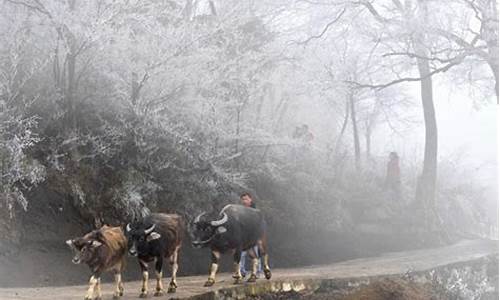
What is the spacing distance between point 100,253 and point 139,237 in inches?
9.7

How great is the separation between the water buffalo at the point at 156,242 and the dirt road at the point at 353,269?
2.6 inches

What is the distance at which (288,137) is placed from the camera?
4.61 metres

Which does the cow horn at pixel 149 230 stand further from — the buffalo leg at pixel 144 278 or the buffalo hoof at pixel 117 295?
the buffalo hoof at pixel 117 295

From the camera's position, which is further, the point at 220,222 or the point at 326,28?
the point at 326,28

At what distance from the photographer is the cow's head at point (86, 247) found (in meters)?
3.16

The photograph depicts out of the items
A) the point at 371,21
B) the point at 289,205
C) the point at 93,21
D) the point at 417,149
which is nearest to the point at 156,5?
the point at 93,21

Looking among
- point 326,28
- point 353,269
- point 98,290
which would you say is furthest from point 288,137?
point 98,290

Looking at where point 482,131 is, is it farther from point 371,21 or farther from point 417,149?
→ point 371,21

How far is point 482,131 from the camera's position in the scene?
4.01 meters

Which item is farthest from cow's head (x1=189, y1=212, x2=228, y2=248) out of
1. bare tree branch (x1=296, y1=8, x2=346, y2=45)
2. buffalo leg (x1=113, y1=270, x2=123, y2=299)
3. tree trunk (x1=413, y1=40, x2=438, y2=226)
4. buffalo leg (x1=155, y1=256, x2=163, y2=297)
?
bare tree branch (x1=296, y1=8, x2=346, y2=45)

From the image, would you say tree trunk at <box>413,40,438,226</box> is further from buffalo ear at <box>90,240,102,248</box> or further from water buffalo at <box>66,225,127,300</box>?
buffalo ear at <box>90,240,102,248</box>

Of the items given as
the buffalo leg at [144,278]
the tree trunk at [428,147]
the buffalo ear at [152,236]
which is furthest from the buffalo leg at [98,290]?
the tree trunk at [428,147]

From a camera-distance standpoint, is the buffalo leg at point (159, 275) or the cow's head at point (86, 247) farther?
the buffalo leg at point (159, 275)

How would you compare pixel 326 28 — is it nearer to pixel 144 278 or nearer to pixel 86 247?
pixel 144 278
